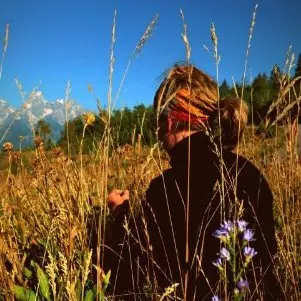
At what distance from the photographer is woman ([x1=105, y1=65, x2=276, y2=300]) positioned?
4.43ft

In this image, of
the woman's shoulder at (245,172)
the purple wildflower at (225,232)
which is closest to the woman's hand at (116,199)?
the woman's shoulder at (245,172)

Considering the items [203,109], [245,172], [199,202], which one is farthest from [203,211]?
[203,109]

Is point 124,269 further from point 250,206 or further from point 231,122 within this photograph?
point 231,122

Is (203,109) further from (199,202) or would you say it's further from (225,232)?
(225,232)

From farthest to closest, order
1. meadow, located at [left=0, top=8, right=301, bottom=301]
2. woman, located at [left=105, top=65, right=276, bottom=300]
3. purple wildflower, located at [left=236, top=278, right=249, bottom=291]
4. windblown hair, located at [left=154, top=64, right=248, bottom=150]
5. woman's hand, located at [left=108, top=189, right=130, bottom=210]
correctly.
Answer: woman's hand, located at [left=108, top=189, right=130, bottom=210]
windblown hair, located at [left=154, top=64, right=248, bottom=150]
woman, located at [left=105, top=65, right=276, bottom=300]
meadow, located at [left=0, top=8, right=301, bottom=301]
purple wildflower, located at [left=236, top=278, right=249, bottom=291]

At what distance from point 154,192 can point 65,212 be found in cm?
50

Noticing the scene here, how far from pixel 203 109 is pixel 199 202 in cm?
43

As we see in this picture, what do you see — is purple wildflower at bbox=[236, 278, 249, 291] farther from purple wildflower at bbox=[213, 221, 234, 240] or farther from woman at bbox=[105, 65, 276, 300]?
woman at bbox=[105, 65, 276, 300]

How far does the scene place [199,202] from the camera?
1362 mm

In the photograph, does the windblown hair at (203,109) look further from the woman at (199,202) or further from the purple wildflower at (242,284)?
the purple wildflower at (242,284)

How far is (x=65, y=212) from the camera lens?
1090 millimetres

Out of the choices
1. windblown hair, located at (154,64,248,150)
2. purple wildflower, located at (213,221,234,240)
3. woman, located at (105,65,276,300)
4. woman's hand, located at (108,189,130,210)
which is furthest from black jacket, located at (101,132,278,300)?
purple wildflower, located at (213,221,234,240)

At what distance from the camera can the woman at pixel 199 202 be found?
4.43 ft

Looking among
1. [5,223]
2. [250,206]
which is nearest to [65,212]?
[250,206]
